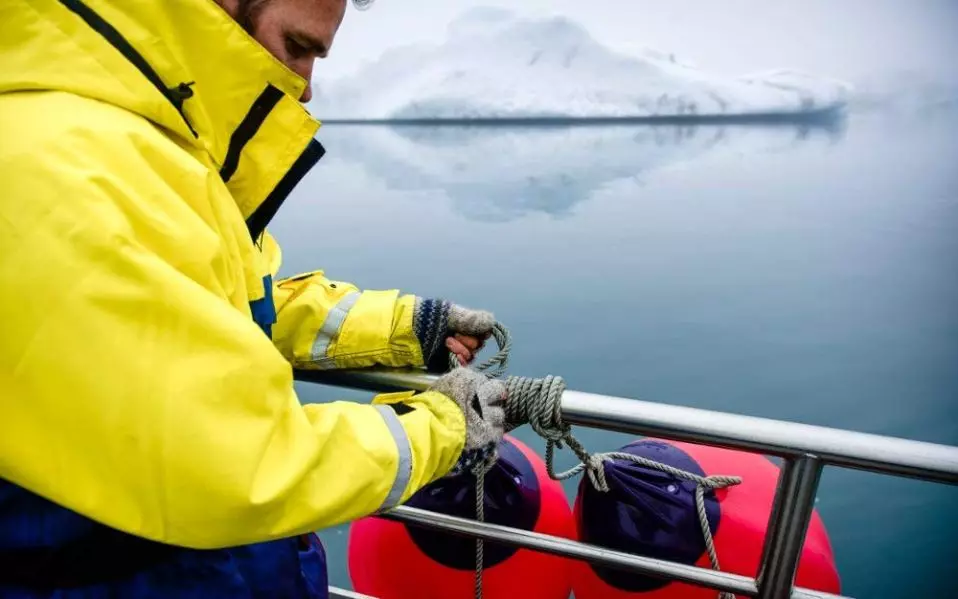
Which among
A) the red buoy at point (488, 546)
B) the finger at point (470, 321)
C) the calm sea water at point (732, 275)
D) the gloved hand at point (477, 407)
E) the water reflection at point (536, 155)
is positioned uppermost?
the water reflection at point (536, 155)

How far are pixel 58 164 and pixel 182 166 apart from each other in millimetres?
117

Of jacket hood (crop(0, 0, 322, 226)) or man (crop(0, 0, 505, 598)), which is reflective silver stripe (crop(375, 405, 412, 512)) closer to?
man (crop(0, 0, 505, 598))

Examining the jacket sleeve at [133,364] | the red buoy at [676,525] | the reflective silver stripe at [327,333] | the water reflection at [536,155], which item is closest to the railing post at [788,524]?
the red buoy at [676,525]

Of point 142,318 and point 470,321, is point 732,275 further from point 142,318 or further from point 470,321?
point 142,318

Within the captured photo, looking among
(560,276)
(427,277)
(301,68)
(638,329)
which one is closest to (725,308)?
(638,329)

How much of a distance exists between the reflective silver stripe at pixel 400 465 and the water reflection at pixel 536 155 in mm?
9699

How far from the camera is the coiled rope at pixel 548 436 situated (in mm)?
845

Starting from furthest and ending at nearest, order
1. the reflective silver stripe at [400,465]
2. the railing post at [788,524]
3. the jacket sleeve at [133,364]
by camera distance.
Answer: the railing post at [788,524] → the reflective silver stripe at [400,465] → the jacket sleeve at [133,364]

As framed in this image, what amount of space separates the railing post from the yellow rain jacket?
51cm

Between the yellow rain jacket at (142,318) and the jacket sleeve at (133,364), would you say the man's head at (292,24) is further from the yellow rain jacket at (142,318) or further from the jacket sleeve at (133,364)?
the jacket sleeve at (133,364)

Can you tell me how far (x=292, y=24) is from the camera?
0.73 m

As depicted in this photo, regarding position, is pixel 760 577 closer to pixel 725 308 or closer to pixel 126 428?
pixel 126 428

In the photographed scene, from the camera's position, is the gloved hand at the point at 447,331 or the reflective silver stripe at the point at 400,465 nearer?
the reflective silver stripe at the point at 400,465

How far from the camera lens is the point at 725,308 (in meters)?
6.52
